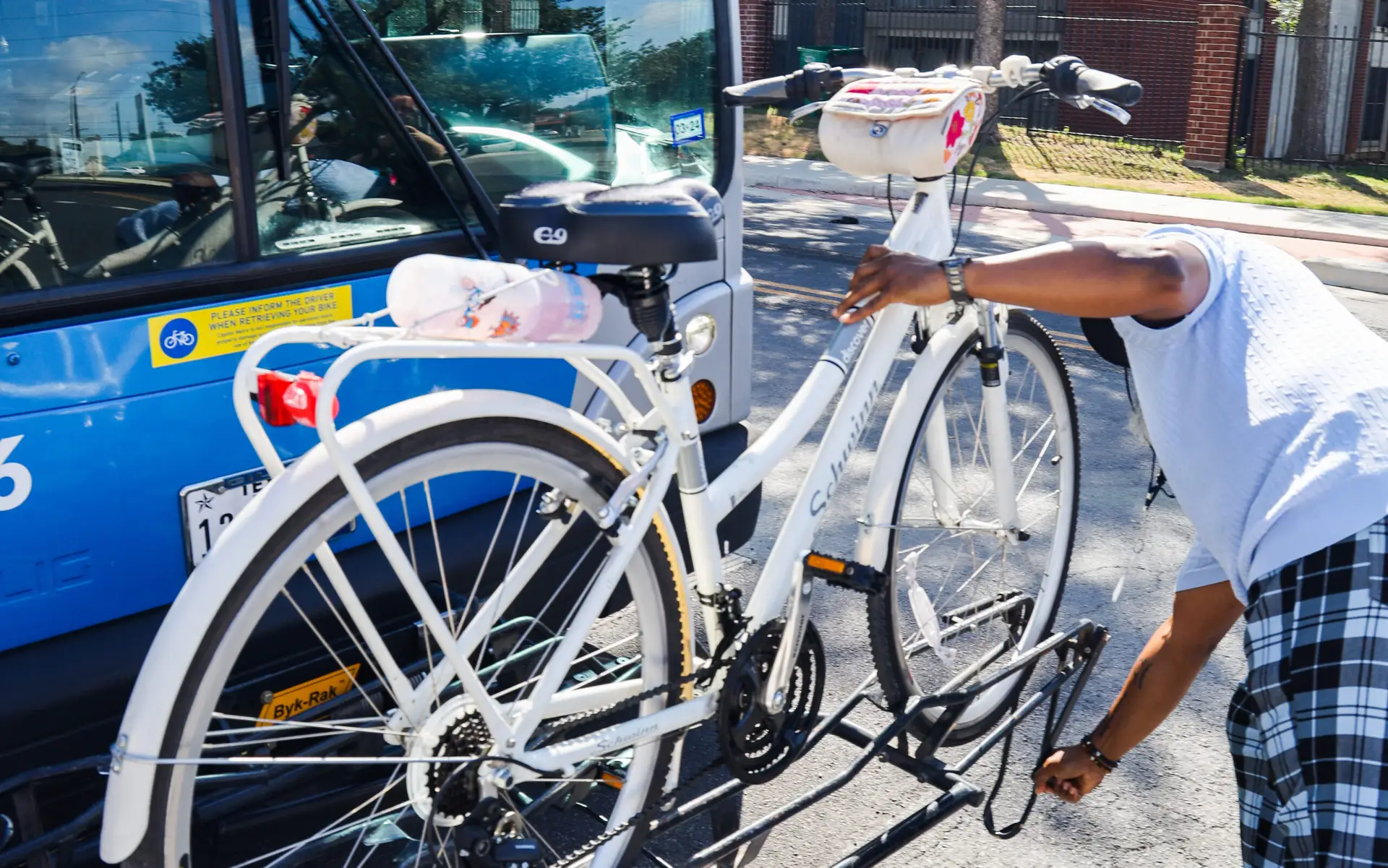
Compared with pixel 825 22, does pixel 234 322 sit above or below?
below

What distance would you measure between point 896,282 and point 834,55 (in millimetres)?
20502

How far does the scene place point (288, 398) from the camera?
6.96 ft

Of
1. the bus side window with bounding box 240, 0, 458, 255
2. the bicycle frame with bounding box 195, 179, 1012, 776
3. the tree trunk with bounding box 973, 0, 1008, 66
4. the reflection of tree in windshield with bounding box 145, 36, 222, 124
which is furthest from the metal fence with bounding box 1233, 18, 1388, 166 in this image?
the reflection of tree in windshield with bounding box 145, 36, 222, 124

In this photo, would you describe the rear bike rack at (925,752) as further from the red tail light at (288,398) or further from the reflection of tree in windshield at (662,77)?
Result: the reflection of tree in windshield at (662,77)

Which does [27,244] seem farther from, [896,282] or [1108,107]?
[1108,107]

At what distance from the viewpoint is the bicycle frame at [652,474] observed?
6.93ft

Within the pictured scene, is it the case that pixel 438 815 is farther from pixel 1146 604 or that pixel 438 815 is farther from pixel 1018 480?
pixel 1146 604

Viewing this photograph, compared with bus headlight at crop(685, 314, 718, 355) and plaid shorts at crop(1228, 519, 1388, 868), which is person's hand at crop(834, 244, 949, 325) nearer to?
bus headlight at crop(685, 314, 718, 355)

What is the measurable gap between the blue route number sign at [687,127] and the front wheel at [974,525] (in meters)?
1.08

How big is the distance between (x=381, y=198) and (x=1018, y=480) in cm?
188

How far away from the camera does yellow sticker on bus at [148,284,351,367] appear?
2652mm

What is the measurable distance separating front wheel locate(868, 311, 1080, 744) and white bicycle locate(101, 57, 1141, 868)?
0.05 ft

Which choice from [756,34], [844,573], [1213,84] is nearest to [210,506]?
[844,573]

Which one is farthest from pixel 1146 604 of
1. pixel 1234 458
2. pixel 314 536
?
pixel 314 536
